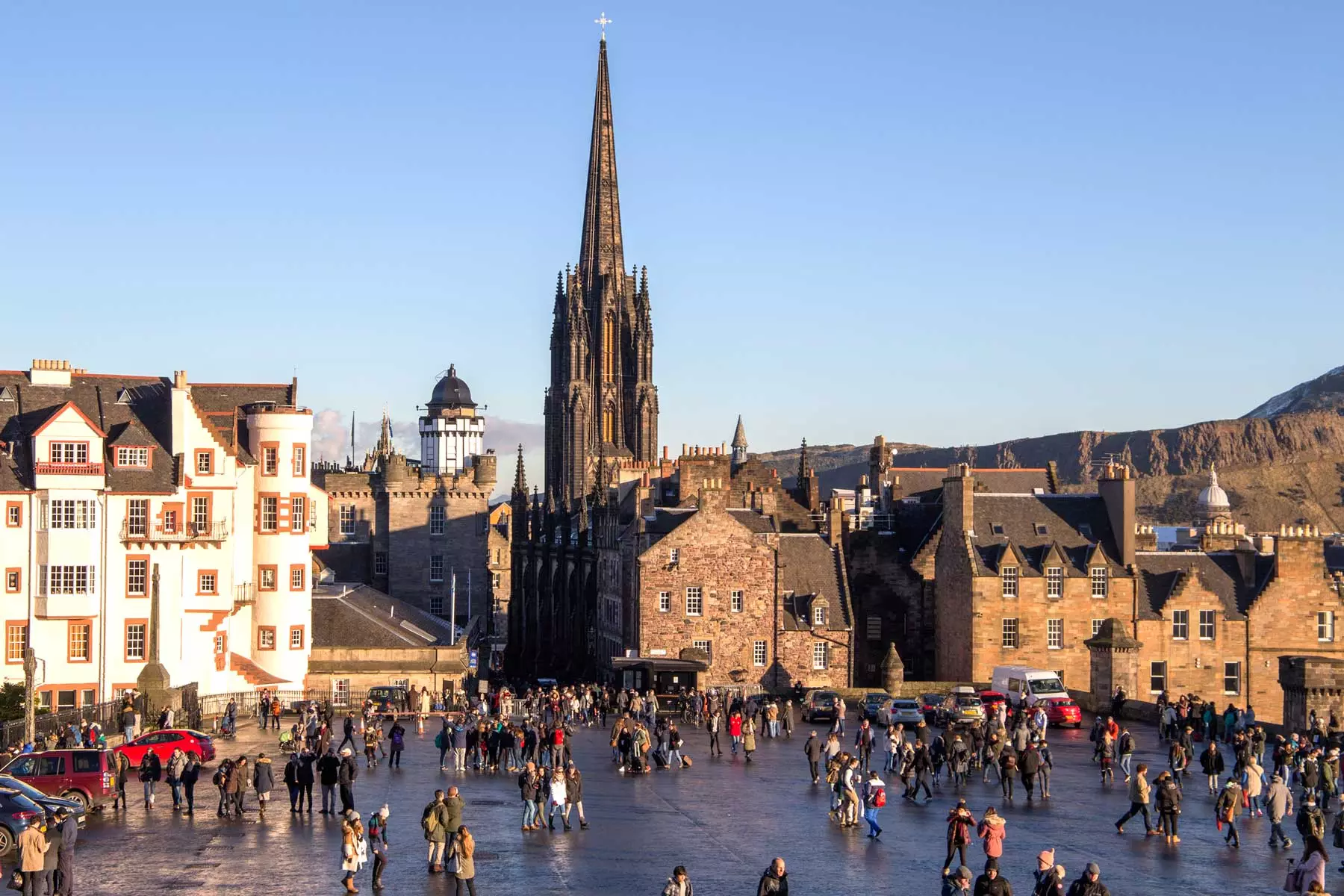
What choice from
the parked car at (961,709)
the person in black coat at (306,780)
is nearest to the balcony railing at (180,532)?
the parked car at (961,709)

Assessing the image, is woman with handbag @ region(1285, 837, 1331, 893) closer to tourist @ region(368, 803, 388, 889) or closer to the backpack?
the backpack

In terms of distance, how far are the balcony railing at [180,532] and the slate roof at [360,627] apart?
27.3ft

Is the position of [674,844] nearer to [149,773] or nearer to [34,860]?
[34,860]

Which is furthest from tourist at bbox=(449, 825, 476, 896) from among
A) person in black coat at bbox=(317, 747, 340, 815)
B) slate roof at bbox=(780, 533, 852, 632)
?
slate roof at bbox=(780, 533, 852, 632)

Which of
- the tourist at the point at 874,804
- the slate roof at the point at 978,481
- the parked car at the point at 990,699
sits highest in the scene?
the slate roof at the point at 978,481

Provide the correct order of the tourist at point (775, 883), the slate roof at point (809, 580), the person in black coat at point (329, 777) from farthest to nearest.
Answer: the slate roof at point (809, 580)
the person in black coat at point (329, 777)
the tourist at point (775, 883)

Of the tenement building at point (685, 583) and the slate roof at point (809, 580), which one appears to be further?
the slate roof at point (809, 580)

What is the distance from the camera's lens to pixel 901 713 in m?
55.0

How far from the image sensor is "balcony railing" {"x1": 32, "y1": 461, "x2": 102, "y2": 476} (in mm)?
61000

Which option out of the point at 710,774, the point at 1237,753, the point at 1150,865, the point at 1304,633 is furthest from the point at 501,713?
the point at 1304,633

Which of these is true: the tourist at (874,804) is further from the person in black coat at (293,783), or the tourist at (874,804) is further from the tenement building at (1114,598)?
the tenement building at (1114,598)

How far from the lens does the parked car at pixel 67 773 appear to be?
35.5 metres

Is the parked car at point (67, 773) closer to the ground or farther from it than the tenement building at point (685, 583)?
closer to the ground

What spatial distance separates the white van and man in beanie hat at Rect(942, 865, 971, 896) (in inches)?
1284
